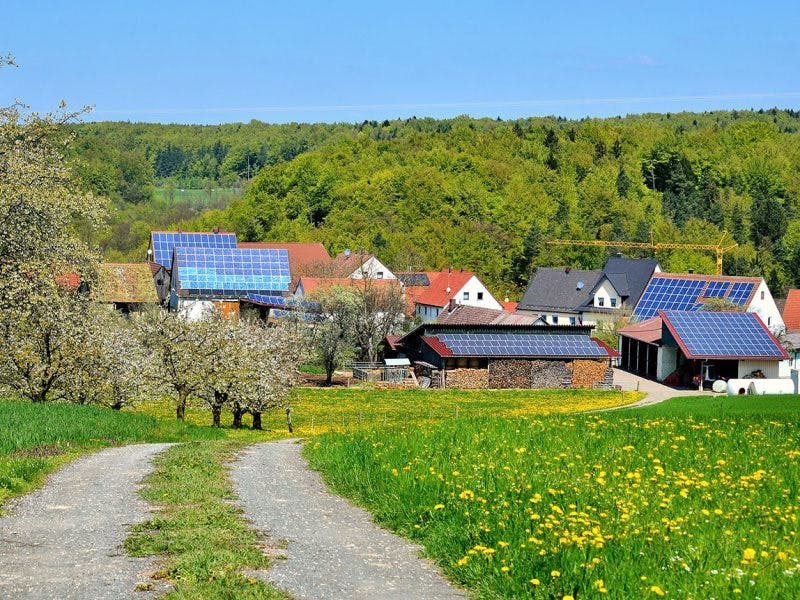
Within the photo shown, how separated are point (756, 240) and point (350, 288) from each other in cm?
8827

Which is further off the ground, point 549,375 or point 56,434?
point 56,434

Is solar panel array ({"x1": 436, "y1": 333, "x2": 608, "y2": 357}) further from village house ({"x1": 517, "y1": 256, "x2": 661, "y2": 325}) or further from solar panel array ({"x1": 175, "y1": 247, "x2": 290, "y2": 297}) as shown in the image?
solar panel array ({"x1": 175, "y1": 247, "x2": 290, "y2": 297})

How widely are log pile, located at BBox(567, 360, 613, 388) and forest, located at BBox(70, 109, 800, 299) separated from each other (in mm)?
51514

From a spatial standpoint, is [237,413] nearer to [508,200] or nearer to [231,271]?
[231,271]

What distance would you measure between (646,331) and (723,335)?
798cm

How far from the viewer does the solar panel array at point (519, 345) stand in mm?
62469

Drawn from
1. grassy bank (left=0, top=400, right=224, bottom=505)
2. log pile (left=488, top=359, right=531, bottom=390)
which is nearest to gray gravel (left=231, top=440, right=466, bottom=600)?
grassy bank (left=0, top=400, right=224, bottom=505)

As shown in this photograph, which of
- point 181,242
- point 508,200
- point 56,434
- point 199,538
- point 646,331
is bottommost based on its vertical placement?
point 56,434

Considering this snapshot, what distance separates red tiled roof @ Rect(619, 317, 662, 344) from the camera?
66894mm

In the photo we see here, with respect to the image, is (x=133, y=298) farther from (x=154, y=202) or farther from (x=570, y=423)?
(x=154, y=202)

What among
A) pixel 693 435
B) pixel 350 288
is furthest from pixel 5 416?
pixel 350 288

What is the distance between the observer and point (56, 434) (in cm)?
2227

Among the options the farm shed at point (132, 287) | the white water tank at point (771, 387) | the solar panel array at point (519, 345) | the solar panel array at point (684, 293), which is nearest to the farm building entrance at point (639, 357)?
the solar panel array at point (519, 345)

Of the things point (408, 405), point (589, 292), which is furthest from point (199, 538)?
point (589, 292)
